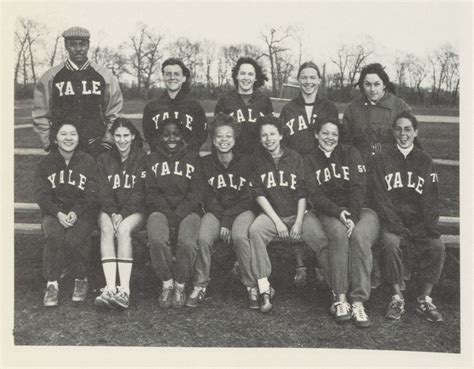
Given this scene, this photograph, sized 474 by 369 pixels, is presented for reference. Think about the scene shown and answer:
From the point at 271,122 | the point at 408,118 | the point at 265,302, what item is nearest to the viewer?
the point at 265,302

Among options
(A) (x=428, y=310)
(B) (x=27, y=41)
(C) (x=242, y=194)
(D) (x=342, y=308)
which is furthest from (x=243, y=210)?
(B) (x=27, y=41)

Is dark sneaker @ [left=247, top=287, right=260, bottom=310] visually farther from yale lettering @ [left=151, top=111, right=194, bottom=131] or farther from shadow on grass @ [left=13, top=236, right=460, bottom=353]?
yale lettering @ [left=151, top=111, right=194, bottom=131]

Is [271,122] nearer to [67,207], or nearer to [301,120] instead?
[301,120]

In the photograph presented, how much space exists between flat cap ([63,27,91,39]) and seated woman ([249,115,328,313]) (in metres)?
1.09

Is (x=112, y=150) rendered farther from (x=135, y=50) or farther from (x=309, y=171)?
(x=309, y=171)

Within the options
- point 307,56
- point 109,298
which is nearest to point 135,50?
point 307,56

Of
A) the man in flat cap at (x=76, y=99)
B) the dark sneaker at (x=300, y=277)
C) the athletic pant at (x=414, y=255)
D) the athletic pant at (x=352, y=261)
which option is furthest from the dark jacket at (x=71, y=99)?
the athletic pant at (x=414, y=255)

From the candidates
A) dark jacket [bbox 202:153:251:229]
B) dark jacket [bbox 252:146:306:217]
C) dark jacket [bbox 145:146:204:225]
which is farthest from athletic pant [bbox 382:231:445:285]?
dark jacket [bbox 145:146:204:225]

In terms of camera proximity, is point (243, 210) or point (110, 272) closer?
point (110, 272)

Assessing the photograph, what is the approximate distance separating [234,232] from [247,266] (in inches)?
7.0

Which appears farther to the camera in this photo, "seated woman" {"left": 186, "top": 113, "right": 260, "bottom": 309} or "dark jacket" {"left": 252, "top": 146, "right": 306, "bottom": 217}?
"dark jacket" {"left": 252, "top": 146, "right": 306, "bottom": 217}

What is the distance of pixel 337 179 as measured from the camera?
8.82ft

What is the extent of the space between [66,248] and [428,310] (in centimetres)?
180

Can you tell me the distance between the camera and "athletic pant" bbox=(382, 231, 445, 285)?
2.47 meters
